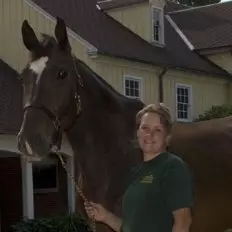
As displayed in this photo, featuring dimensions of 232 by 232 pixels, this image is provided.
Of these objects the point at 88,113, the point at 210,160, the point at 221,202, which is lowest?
the point at 221,202

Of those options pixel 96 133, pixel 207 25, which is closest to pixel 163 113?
pixel 96 133

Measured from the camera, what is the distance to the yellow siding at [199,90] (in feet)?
68.5

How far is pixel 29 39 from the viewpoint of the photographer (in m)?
4.91

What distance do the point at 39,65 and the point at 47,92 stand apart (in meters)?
0.23

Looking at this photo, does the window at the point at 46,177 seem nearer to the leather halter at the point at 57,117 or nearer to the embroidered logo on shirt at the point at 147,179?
the leather halter at the point at 57,117

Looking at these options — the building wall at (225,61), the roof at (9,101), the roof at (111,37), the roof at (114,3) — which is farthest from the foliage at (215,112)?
the roof at (9,101)

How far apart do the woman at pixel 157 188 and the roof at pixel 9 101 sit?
32.8ft

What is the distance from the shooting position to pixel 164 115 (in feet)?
11.9

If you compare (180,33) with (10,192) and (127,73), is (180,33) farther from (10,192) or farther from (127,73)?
(10,192)

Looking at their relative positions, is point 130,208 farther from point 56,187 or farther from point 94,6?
point 94,6

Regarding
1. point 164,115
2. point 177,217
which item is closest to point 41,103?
point 164,115

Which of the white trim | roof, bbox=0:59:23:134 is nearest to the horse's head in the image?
roof, bbox=0:59:23:134

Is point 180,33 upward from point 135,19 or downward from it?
upward

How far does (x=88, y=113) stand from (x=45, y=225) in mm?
8306
